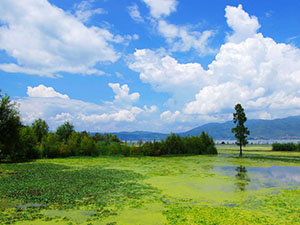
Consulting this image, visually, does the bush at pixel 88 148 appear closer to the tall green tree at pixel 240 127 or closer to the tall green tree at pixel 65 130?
the tall green tree at pixel 65 130

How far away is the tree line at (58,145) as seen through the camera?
29094 millimetres

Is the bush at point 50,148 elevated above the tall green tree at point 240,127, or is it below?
below

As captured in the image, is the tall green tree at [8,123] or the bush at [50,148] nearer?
the tall green tree at [8,123]

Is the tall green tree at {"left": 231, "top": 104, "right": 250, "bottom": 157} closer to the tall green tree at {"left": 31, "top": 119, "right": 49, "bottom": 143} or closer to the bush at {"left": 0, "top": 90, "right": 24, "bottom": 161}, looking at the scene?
the bush at {"left": 0, "top": 90, "right": 24, "bottom": 161}


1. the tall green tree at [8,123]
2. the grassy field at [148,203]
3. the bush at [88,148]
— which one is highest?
the tall green tree at [8,123]

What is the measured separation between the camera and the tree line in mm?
29094

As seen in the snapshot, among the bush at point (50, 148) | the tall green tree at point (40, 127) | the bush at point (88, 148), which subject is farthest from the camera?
the tall green tree at point (40, 127)

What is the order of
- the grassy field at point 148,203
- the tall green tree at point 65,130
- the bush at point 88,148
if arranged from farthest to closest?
1. the tall green tree at point 65,130
2. the bush at point 88,148
3. the grassy field at point 148,203

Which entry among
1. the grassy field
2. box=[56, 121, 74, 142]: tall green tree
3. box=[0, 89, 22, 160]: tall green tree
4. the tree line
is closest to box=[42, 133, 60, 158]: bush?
the tree line

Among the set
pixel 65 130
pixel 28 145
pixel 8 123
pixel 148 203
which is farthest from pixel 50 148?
pixel 148 203

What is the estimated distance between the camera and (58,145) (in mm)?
45406

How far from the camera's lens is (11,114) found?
29250 millimetres

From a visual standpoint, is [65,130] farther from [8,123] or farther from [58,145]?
[8,123]

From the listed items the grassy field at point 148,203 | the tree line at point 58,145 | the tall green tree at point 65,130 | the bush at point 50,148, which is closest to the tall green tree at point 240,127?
the tree line at point 58,145
